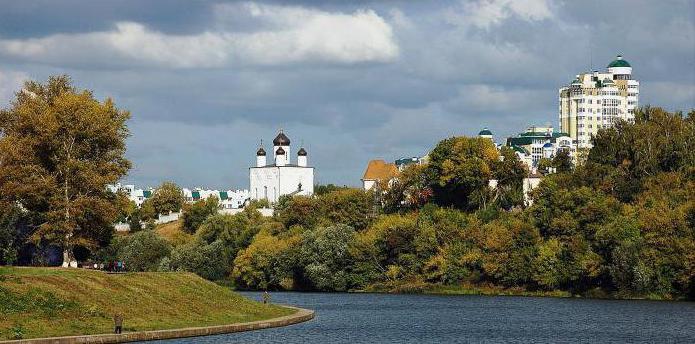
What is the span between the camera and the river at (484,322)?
Result: 212 feet

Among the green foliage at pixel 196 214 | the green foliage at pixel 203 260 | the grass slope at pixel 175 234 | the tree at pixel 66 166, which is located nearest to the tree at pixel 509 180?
the green foliage at pixel 203 260

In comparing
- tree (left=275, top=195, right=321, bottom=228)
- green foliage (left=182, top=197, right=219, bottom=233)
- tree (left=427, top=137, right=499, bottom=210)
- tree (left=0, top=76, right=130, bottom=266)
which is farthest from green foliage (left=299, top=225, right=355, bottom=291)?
green foliage (left=182, top=197, right=219, bottom=233)

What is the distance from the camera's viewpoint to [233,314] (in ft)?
235

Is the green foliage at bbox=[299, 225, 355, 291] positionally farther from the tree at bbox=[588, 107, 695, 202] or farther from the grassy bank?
the tree at bbox=[588, 107, 695, 202]

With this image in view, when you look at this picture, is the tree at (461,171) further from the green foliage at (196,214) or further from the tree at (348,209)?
the green foliage at (196,214)

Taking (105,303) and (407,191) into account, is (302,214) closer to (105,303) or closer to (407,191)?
(407,191)

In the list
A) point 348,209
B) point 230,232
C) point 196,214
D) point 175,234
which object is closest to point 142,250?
point 230,232

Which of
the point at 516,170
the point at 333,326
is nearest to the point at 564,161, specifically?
the point at 516,170

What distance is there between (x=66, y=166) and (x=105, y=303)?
24.1 metres

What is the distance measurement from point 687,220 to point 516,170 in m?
43.9

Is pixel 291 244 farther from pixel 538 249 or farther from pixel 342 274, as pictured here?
pixel 538 249

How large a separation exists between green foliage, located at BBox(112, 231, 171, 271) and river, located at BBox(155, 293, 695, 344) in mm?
35709

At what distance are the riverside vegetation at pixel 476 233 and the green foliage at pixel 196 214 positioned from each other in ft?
36.0

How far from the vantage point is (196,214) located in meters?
177
